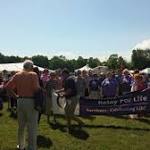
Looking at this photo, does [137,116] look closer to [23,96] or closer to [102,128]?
[102,128]

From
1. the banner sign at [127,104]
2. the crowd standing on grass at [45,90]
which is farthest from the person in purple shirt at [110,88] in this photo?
the banner sign at [127,104]

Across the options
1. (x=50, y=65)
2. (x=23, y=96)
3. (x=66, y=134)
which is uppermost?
(x=50, y=65)

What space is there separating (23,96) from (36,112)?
0.46m

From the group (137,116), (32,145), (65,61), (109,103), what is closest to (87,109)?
(109,103)

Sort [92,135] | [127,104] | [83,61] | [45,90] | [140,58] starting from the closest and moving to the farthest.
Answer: [92,135] < [45,90] < [127,104] < [140,58] < [83,61]

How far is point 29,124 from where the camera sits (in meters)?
9.60

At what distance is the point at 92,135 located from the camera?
1305 centimetres

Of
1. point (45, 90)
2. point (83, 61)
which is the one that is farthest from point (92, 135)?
point (83, 61)

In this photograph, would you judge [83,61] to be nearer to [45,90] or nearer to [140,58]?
[140,58]

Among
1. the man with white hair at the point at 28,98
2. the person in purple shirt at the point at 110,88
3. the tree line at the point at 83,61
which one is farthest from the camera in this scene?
the tree line at the point at 83,61

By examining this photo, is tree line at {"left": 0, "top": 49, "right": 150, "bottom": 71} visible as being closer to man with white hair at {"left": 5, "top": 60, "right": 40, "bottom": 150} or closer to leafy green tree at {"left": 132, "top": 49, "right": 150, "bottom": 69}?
leafy green tree at {"left": 132, "top": 49, "right": 150, "bottom": 69}

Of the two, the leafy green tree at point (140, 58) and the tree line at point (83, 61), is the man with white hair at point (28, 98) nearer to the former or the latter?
the tree line at point (83, 61)

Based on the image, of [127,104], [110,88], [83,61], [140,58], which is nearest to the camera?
[127,104]

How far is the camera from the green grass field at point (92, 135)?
11344mm
